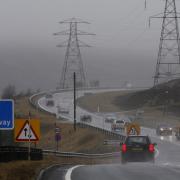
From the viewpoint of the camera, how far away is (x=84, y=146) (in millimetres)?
84562

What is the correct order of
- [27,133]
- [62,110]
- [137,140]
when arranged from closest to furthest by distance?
[27,133]
[137,140]
[62,110]

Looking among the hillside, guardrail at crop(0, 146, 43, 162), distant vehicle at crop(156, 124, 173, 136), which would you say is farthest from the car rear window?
the hillside

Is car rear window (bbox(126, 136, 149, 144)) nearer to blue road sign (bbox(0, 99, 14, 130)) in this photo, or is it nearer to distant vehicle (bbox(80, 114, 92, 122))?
blue road sign (bbox(0, 99, 14, 130))

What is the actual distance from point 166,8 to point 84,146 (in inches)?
644

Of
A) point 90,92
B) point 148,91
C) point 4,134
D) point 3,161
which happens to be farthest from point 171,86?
point 3,161

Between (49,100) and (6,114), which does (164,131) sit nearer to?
(49,100)

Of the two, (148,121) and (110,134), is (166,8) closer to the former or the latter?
(110,134)

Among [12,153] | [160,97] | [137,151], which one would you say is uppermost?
[160,97]

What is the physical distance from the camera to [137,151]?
4181 centimetres

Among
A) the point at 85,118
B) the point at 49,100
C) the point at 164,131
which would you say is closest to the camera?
the point at 164,131

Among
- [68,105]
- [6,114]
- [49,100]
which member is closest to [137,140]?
[6,114]

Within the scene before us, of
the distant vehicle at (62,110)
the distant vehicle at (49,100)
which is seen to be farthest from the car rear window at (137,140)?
the distant vehicle at (49,100)

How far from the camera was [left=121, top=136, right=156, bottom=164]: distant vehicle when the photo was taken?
137ft

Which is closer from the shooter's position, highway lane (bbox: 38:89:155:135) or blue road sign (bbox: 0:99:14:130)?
blue road sign (bbox: 0:99:14:130)
